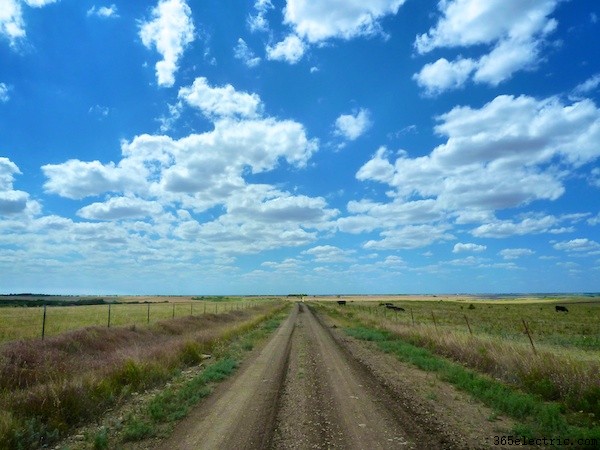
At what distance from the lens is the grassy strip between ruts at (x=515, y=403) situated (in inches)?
306

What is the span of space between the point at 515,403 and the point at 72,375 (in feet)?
39.7

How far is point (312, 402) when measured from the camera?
10.4 m

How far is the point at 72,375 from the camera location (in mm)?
11859

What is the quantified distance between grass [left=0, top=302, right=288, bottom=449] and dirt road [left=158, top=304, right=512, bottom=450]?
8.40 ft

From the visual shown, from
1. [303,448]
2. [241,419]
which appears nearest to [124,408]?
[241,419]

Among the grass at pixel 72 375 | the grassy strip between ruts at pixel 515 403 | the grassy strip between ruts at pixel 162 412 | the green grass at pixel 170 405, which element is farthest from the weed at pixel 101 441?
the grassy strip between ruts at pixel 515 403

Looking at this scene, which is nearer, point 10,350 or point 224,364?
point 10,350

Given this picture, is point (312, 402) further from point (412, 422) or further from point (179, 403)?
point (179, 403)

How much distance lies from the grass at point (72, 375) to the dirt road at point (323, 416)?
2.56 metres

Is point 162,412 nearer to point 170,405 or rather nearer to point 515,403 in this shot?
point 170,405

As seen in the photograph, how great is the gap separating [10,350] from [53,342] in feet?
10.3

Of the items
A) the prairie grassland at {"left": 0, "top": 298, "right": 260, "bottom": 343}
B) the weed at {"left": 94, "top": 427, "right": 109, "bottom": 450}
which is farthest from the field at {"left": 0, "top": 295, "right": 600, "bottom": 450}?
the prairie grassland at {"left": 0, "top": 298, "right": 260, "bottom": 343}

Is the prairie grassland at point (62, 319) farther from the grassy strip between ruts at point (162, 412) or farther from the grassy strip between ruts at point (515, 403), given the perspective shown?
the grassy strip between ruts at point (515, 403)

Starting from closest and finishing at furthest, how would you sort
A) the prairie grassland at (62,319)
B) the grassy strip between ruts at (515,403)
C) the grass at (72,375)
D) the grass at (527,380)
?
1. the grassy strip between ruts at (515,403)
2. the grass at (72,375)
3. the grass at (527,380)
4. the prairie grassland at (62,319)
